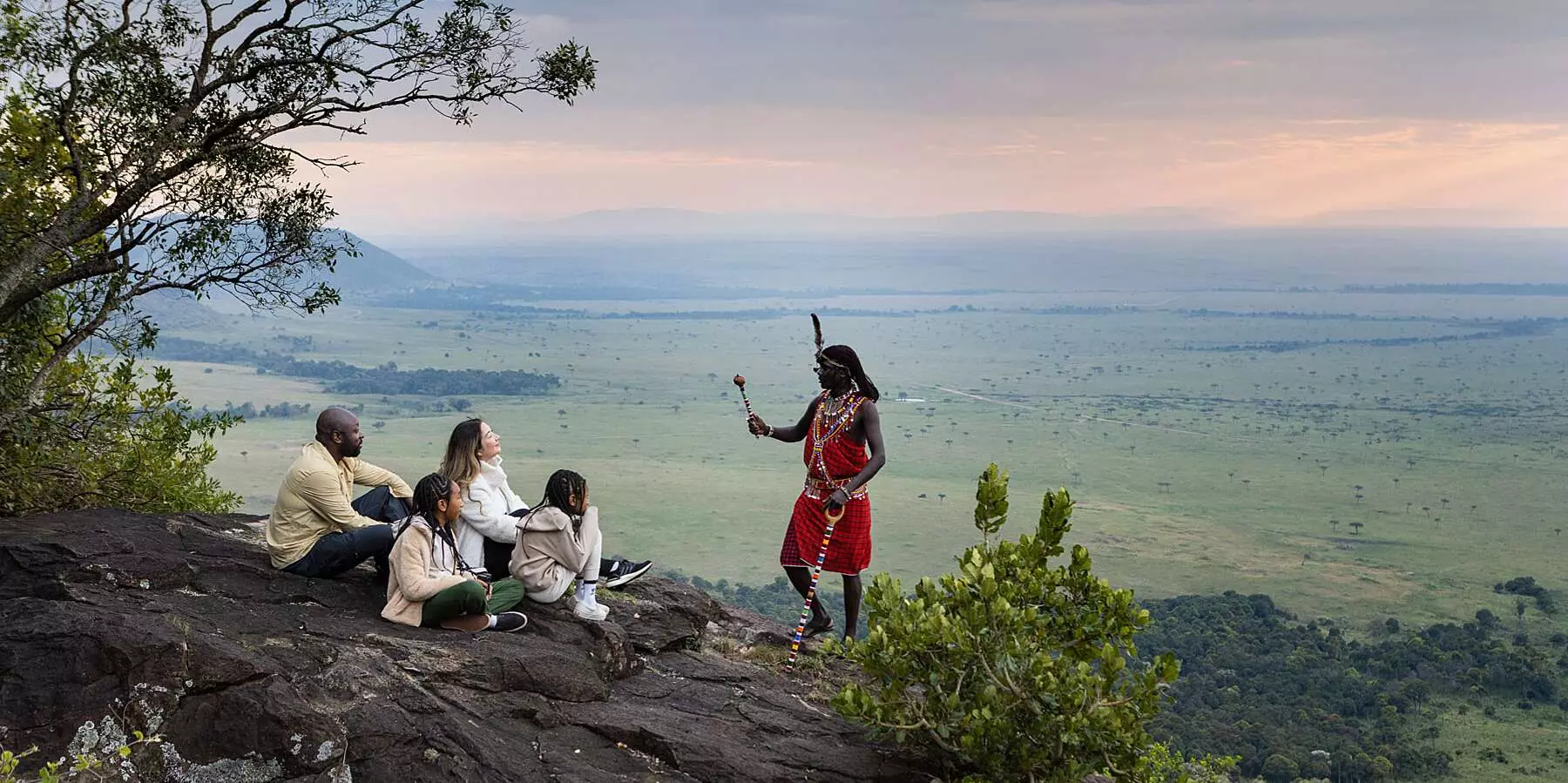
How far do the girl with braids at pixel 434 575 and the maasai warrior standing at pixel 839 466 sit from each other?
2812 millimetres

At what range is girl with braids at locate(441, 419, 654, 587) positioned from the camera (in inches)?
382

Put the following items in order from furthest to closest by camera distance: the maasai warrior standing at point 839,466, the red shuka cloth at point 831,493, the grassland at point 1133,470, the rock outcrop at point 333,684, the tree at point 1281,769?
the grassland at point 1133,470
the tree at point 1281,769
the red shuka cloth at point 831,493
the maasai warrior standing at point 839,466
the rock outcrop at point 333,684

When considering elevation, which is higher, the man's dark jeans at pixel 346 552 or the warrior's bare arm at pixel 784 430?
the warrior's bare arm at pixel 784 430

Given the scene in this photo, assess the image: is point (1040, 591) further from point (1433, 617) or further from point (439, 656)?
point (1433, 617)

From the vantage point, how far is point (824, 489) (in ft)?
Result: 35.7

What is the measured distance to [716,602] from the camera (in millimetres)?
12328

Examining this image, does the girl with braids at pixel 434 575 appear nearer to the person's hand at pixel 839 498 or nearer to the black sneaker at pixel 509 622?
the black sneaker at pixel 509 622

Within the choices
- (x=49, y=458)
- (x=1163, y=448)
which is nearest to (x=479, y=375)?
(x=1163, y=448)

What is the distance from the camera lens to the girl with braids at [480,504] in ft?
31.8

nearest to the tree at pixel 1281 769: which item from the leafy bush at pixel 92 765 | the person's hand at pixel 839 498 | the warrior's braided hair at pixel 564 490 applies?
the person's hand at pixel 839 498

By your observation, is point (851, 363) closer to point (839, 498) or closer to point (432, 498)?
point (839, 498)

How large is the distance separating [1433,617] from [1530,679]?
62.6 ft

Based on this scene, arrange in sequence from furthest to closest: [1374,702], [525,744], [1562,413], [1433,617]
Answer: [1562,413], [1433,617], [1374,702], [525,744]

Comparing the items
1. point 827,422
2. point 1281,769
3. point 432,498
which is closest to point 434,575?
point 432,498
